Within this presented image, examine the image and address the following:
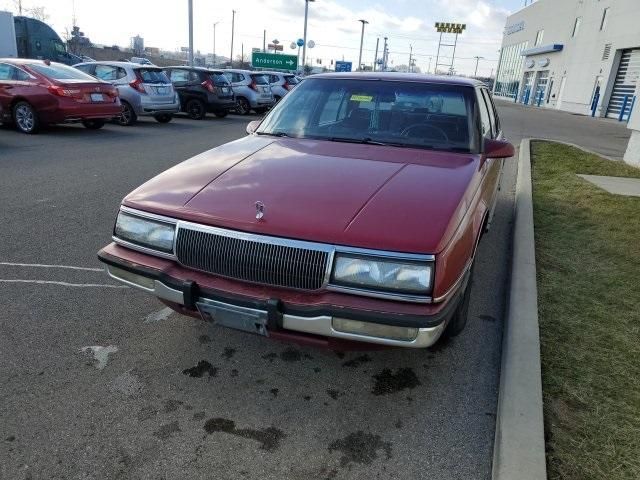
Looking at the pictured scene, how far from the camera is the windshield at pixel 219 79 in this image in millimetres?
16163

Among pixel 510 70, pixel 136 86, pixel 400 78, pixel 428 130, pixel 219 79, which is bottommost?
pixel 136 86

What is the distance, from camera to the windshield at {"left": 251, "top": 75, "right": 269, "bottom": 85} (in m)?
19.0

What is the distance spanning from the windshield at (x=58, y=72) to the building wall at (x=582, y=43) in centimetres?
3093

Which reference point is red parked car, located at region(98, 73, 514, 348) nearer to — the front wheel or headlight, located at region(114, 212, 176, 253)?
headlight, located at region(114, 212, 176, 253)

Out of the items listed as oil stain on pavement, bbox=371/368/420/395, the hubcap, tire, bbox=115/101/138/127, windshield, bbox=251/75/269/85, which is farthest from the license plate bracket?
windshield, bbox=251/75/269/85

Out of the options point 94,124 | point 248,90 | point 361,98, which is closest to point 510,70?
point 248,90

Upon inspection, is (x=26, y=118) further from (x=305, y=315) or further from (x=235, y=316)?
(x=305, y=315)

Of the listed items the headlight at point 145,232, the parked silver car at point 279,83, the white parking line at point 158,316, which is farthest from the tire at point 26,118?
the parked silver car at point 279,83

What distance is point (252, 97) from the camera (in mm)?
18703

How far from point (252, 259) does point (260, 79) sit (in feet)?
59.9

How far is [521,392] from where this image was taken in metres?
2.61

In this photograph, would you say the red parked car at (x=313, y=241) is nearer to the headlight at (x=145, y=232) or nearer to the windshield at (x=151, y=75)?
the headlight at (x=145, y=232)

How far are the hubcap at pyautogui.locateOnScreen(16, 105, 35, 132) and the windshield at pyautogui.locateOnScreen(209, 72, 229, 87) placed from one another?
6697 mm

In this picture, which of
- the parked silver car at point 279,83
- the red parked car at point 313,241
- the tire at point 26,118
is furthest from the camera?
the parked silver car at point 279,83
